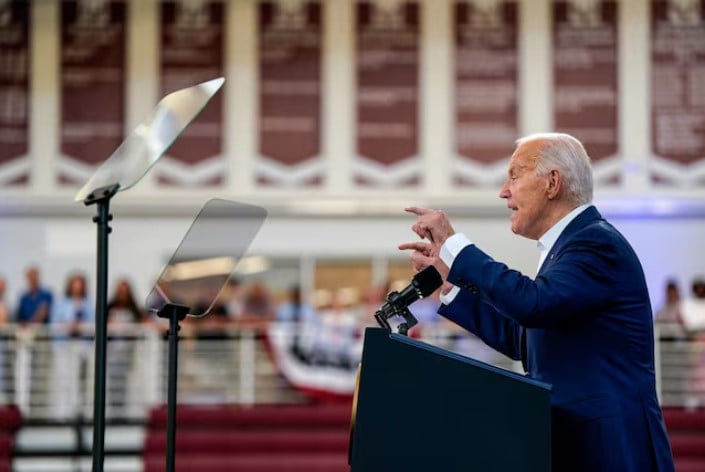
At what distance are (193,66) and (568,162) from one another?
11.8 m

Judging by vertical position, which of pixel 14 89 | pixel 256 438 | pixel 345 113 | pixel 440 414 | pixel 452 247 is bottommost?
pixel 256 438

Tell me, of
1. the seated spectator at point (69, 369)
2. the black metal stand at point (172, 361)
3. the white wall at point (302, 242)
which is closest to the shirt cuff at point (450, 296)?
the black metal stand at point (172, 361)

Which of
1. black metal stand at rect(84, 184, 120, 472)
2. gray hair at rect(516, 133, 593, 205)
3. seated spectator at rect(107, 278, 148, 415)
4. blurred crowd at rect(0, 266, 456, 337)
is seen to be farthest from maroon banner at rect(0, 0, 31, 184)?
gray hair at rect(516, 133, 593, 205)

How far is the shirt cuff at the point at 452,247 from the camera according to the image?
3037 mm

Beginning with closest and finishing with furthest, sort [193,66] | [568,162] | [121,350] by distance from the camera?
[568,162], [121,350], [193,66]

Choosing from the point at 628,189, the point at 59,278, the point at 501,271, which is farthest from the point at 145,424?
the point at 501,271

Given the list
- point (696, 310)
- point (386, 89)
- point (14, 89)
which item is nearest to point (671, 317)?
point (696, 310)

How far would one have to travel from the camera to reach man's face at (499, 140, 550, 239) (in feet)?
10.3

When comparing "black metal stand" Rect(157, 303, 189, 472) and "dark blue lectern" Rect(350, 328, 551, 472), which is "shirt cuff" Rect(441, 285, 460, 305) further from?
"black metal stand" Rect(157, 303, 189, 472)

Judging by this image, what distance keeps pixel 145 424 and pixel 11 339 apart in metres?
1.59

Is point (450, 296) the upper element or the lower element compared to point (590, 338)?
upper

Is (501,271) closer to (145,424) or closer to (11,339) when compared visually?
(145,424)

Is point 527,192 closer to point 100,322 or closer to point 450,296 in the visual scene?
point 450,296

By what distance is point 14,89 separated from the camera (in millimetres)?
14500
